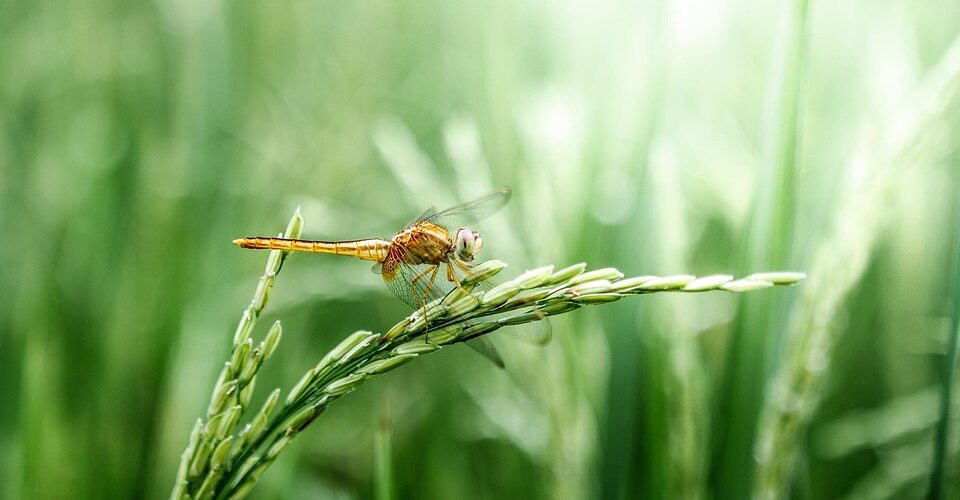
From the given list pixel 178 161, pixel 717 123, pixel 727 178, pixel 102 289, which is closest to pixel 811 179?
pixel 717 123

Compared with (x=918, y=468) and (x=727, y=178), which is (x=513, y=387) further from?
(x=918, y=468)

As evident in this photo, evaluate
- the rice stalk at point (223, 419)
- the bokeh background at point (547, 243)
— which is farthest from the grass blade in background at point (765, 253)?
the rice stalk at point (223, 419)

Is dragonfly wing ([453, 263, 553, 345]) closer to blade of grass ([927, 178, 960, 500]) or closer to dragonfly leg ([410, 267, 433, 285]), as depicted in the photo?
dragonfly leg ([410, 267, 433, 285])

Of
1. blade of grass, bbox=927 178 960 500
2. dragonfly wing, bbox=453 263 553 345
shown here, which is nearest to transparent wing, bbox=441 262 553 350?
dragonfly wing, bbox=453 263 553 345

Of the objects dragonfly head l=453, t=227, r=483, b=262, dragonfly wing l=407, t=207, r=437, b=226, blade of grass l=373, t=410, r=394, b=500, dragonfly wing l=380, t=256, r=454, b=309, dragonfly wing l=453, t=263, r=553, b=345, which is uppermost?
dragonfly wing l=407, t=207, r=437, b=226

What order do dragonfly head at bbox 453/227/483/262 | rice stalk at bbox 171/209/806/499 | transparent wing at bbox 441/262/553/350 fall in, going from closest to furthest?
1. rice stalk at bbox 171/209/806/499
2. transparent wing at bbox 441/262/553/350
3. dragonfly head at bbox 453/227/483/262

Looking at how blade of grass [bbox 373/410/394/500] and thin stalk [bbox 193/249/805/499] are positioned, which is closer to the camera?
thin stalk [bbox 193/249/805/499]
